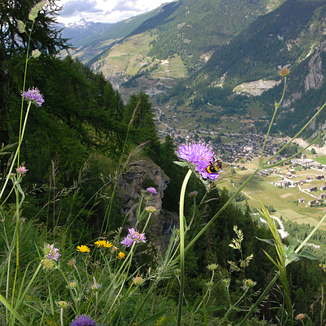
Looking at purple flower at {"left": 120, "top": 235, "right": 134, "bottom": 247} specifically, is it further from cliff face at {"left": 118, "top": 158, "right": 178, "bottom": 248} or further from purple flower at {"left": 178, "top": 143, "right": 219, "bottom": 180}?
cliff face at {"left": 118, "top": 158, "right": 178, "bottom": 248}

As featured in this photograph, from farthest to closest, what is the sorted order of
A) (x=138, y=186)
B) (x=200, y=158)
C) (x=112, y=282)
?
(x=138, y=186)
(x=112, y=282)
(x=200, y=158)

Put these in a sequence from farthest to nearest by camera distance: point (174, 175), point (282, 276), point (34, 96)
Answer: point (174, 175) < point (34, 96) < point (282, 276)

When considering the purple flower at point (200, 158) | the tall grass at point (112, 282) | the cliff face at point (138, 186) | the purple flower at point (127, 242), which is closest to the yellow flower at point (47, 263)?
the tall grass at point (112, 282)

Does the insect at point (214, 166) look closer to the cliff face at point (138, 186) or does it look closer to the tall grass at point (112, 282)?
the tall grass at point (112, 282)

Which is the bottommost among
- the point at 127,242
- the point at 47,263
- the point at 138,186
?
the point at 138,186

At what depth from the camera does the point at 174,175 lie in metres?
28.2

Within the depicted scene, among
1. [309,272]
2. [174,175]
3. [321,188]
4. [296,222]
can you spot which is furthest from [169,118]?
[174,175]

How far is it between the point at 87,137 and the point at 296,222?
96422mm

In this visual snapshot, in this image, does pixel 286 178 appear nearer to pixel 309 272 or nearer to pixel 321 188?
pixel 321 188

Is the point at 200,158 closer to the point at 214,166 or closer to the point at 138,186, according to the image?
the point at 214,166

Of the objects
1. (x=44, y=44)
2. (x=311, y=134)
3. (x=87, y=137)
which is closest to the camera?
(x=44, y=44)

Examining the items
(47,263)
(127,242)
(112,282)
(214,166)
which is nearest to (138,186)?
(127,242)

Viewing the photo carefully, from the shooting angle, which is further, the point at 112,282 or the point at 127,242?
the point at 127,242

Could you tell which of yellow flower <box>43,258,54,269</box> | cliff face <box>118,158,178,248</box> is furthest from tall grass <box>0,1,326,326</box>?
cliff face <box>118,158,178,248</box>
